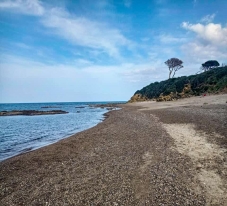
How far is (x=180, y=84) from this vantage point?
259 feet

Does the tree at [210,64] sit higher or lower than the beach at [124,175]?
higher

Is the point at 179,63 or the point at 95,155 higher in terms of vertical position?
the point at 179,63

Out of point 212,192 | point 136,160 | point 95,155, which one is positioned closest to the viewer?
point 212,192

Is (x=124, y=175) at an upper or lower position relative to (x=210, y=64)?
lower

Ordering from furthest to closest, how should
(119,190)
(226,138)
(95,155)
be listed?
1. (226,138)
2. (95,155)
3. (119,190)

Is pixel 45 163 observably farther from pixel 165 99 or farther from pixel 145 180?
pixel 165 99

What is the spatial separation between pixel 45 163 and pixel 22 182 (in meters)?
2.45

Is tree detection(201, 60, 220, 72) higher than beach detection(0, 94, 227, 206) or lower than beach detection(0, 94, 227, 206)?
higher

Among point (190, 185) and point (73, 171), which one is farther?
point (73, 171)

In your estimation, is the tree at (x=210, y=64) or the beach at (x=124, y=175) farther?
the tree at (x=210, y=64)

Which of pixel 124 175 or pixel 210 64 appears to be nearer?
pixel 124 175

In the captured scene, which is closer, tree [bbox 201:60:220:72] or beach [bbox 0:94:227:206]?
Result: beach [bbox 0:94:227:206]

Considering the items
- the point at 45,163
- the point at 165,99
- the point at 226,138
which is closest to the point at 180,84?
the point at 165,99

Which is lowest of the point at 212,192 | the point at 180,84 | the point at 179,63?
the point at 212,192
